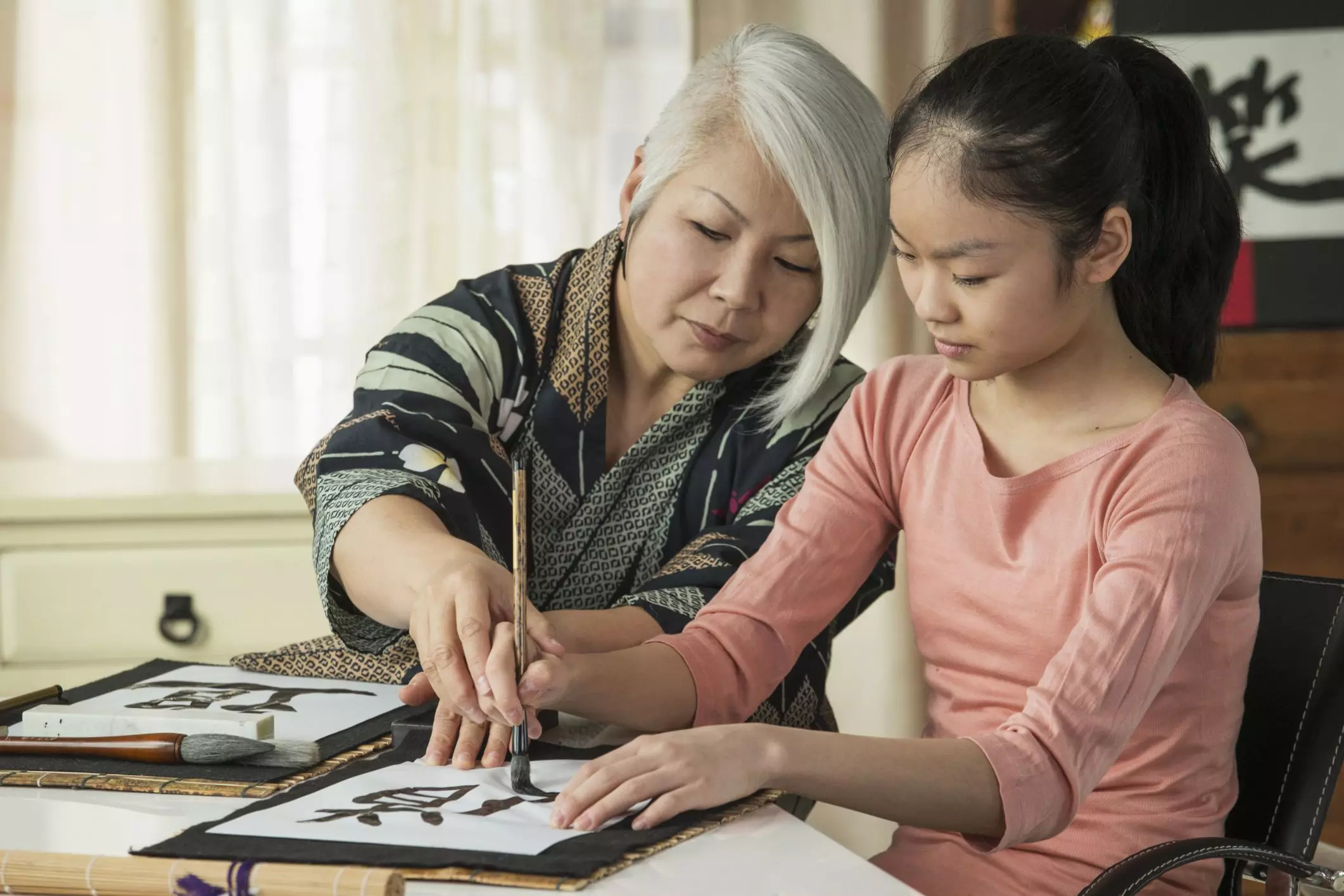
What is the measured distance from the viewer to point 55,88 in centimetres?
263

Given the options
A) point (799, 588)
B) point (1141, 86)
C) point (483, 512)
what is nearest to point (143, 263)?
point (483, 512)

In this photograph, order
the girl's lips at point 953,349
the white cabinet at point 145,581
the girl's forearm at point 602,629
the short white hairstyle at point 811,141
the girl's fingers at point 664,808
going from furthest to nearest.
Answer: the white cabinet at point 145,581 → the short white hairstyle at point 811,141 → the girl's forearm at point 602,629 → the girl's lips at point 953,349 → the girl's fingers at point 664,808

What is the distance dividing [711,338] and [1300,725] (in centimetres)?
63

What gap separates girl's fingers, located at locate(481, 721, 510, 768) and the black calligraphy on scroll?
0.05 m

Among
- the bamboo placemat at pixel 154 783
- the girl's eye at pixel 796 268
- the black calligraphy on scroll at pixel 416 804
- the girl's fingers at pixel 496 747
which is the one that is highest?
the girl's eye at pixel 796 268

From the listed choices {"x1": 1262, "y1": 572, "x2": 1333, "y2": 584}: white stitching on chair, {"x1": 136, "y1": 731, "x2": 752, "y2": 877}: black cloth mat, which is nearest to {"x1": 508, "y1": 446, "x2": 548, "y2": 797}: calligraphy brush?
{"x1": 136, "y1": 731, "x2": 752, "y2": 877}: black cloth mat

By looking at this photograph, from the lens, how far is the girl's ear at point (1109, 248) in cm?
102

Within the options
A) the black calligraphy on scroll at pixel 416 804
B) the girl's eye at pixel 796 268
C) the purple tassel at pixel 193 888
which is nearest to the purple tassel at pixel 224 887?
the purple tassel at pixel 193 888

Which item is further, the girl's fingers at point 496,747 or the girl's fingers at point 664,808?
the girl's fingers at point 496,747

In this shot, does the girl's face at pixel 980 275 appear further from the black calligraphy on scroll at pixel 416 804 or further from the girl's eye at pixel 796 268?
the black calligraphy on scroll at pixel 416 804

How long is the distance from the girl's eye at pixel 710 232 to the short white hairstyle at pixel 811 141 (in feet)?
0.20

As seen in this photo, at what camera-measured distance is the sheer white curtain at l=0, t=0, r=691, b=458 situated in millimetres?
2639

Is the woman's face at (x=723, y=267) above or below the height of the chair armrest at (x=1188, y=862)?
above

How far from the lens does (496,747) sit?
0.98 m
